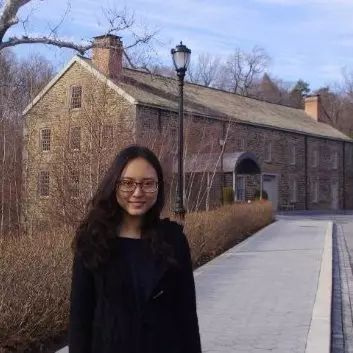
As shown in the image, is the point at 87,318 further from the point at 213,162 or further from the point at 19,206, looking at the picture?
the point at 213,162

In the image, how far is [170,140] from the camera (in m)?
20.1

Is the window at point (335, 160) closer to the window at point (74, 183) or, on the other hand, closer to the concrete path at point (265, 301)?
the concrete path at point (265, 301)

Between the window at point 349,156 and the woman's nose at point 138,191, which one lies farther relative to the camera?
the window at point 349,156

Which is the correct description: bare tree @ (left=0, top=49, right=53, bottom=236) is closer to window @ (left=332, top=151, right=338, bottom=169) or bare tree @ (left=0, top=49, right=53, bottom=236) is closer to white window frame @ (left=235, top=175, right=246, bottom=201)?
white window frame @ (left=235, top=175, right=246, bottom=201)

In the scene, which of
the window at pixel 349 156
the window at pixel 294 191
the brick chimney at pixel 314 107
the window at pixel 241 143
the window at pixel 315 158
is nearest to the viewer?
the window at pixel 241 143

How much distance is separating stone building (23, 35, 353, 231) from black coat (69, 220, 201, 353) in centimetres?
926

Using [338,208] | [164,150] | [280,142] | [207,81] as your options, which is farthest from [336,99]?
[164,150]

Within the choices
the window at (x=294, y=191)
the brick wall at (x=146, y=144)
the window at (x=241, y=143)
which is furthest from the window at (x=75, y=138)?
the window at (x=294, y=191)

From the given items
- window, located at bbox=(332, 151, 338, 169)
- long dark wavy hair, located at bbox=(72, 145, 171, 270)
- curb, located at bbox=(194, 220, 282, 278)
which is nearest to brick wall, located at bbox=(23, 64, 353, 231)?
window, located at bbox=(332, 151, 338, 169)

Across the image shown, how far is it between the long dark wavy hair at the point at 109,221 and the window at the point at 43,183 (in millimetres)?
10744

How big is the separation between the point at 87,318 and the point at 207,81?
75.0 m

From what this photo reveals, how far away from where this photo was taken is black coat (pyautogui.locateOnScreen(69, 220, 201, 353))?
236cm

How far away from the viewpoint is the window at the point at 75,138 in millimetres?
12670

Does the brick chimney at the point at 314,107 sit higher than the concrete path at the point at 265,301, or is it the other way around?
the brick chimney at the point at 314,107
